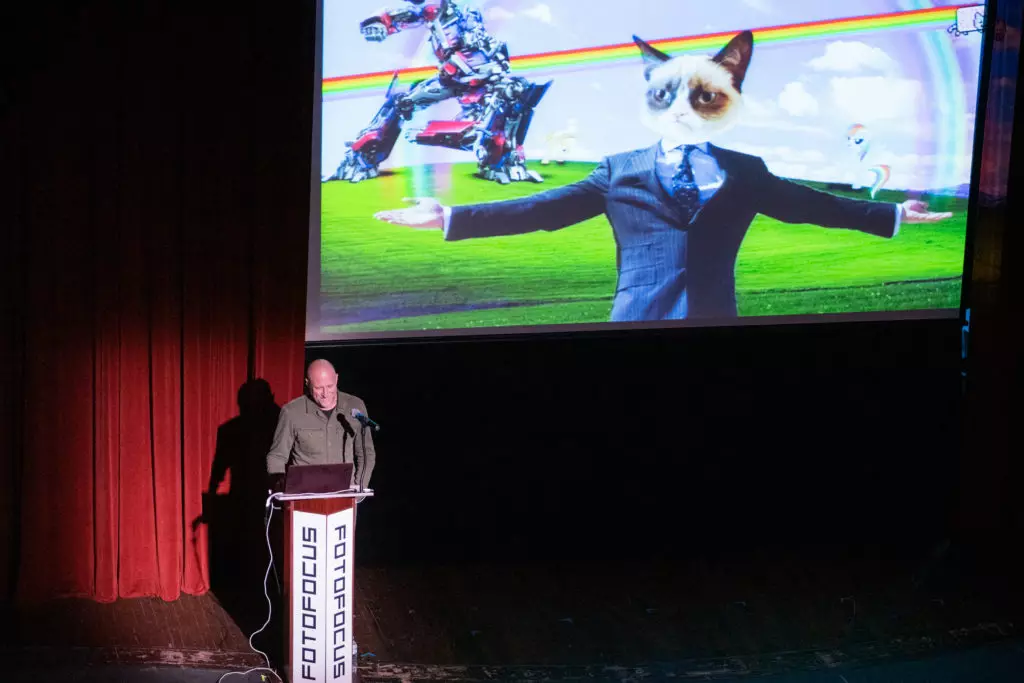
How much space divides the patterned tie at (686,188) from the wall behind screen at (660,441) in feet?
2.29

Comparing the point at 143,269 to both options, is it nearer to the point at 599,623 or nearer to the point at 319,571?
the point at 319,571

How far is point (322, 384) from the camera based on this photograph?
4.32 m

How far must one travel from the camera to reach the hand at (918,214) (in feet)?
19.2

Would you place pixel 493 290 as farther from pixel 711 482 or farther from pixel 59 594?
pixel 59 594

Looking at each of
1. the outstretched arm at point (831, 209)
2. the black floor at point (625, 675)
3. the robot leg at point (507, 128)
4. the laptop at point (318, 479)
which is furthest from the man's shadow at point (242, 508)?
the outstretched arm at point (831, 209)

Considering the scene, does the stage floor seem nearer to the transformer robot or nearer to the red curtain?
→ the red curtain

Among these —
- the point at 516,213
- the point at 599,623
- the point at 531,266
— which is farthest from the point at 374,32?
the point at 599,623

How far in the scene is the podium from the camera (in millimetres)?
4059

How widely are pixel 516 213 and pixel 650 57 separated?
39.7 inches

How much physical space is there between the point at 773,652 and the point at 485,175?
257 cm

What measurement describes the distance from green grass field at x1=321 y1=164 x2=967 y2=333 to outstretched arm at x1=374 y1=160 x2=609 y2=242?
0.04 m

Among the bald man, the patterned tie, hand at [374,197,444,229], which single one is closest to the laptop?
the bald man

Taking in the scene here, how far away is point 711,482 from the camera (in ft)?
20.3

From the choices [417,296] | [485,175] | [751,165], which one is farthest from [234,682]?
[751,165]
